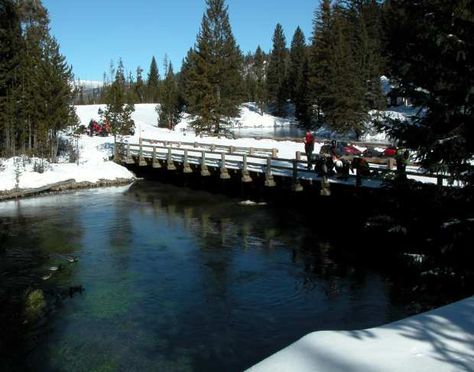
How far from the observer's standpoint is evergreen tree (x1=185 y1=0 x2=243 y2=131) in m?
50.1

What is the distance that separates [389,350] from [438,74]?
25.6 ft

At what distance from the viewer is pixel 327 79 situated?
56312mm

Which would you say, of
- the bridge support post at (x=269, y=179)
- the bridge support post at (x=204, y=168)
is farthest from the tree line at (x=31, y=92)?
the bridge support post at (x=269, y=179)

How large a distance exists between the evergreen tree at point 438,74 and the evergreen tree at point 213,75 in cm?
3925

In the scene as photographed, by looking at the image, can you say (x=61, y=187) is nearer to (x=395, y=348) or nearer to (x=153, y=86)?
(x=395, y=348)

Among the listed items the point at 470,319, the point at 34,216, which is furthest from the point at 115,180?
the point at 470,319

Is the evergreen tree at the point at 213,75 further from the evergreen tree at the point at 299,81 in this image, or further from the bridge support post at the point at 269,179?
the bridge support post at the point at 269,179

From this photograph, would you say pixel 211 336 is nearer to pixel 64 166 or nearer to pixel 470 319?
pixel 470 319

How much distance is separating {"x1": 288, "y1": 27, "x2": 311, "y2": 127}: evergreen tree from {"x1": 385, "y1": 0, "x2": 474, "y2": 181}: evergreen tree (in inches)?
2111

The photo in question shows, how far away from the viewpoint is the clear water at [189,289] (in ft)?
28.9

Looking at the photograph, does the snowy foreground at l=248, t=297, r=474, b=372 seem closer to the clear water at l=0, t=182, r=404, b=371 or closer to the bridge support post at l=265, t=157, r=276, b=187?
the clear water at l=0, t=182, r=404, b=371

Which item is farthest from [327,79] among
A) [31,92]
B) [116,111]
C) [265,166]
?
[265,166]

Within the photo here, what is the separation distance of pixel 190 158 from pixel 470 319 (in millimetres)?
25401

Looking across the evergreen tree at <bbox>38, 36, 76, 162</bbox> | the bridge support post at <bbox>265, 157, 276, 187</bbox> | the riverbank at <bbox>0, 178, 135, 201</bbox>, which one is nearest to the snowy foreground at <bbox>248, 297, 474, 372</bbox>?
the bridge support post at <bbox>265, 157, 276, 187</bbox>
